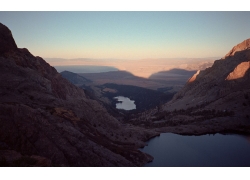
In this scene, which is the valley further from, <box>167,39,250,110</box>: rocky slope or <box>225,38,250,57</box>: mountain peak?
<box>225,38,250,57</box>: mountain peak

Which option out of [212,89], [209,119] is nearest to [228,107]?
[209,119]

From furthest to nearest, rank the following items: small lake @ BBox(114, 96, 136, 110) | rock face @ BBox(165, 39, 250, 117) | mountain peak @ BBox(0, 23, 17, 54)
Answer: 1. small lake @ BBox(114, 96, 136, 110)
2. rock face @ BBox(165, 39, 250, 117)
3. mountain peak @ BBox(0, 23, 17, 54)

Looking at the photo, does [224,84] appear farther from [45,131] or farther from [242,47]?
[45,131]

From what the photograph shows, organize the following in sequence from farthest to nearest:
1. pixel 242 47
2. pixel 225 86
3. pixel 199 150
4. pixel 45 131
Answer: pixel 242 47
pixel 225 86
pixel 199 150
pixel 45 131

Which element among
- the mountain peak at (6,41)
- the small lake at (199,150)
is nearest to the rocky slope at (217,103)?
the small lake at (199,150)

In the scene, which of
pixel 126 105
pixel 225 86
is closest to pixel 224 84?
pixel 225 86

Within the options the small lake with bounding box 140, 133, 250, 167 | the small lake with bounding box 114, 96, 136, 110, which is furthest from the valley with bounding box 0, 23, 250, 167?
the small lake with bounding box 114, 96, 136, 110

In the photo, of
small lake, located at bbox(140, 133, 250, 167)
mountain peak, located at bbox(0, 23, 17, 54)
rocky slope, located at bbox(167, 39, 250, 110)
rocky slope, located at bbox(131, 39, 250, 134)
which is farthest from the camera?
rocky slope, located at bbox(167, 39, 250, 110)
